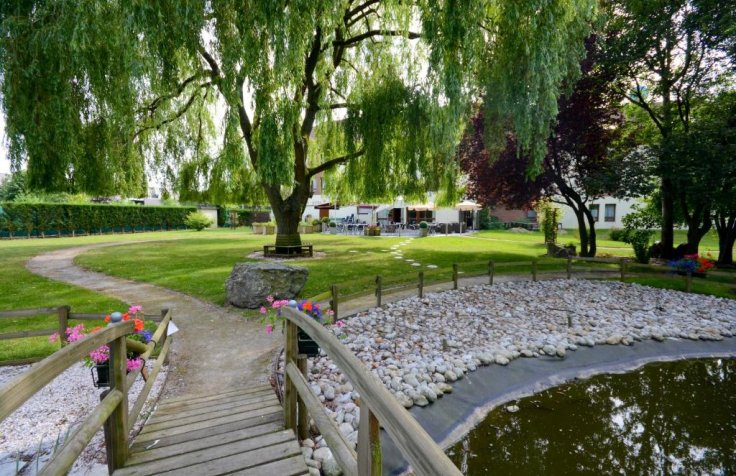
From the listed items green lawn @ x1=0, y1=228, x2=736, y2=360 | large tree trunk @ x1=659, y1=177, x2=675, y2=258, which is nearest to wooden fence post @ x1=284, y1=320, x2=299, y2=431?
green lawn @ x1=0, y1=228, x2=736, y2=360

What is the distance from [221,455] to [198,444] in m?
0.26

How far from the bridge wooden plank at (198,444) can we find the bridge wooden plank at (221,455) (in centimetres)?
4

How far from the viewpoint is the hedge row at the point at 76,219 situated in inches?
827

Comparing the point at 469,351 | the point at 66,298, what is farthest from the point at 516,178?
the point at 66,298

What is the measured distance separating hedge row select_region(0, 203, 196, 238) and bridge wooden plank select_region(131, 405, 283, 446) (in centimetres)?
2606

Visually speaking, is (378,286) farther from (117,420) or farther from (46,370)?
(46,370)

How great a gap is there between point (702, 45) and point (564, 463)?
14.4m

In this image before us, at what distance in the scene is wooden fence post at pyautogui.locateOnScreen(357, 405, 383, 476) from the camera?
57.9 inches

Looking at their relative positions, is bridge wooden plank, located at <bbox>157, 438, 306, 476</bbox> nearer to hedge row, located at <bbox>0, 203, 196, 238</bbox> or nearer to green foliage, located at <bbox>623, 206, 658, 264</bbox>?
green foliage, located at <bbox>623, 206, 658, 264</bbox>

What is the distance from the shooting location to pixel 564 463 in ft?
11.8

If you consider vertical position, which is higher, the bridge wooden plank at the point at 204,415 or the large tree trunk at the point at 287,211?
the large tree trunk at the point at 287,211

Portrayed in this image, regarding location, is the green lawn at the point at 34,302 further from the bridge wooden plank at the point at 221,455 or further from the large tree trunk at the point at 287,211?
the large tree trunk at the point at 287,211

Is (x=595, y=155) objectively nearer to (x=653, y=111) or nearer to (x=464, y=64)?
(x=653, y=111)

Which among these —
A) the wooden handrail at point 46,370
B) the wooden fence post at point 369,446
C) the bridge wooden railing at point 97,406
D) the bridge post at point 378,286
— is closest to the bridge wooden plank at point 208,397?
the bridge wooden railing at point 97,406
